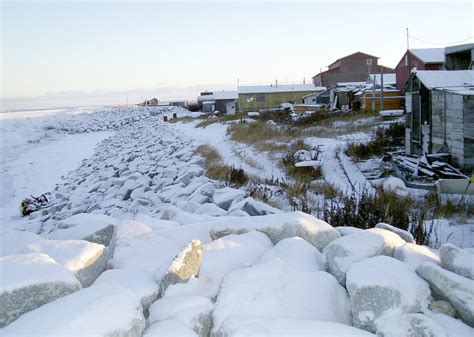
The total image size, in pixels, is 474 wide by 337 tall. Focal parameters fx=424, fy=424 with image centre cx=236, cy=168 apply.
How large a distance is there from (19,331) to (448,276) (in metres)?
2.44

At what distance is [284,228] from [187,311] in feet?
4.74

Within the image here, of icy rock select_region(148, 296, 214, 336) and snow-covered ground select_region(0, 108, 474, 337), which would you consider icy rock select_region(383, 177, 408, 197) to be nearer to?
snow-covered ground select_region(0, 108, 474, 337)

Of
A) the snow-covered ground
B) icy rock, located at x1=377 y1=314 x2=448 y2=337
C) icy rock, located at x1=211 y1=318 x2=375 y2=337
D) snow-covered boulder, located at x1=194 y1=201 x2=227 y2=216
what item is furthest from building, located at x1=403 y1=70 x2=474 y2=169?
icy rock, located at x1=211 y1=318 x2=375 y2=337

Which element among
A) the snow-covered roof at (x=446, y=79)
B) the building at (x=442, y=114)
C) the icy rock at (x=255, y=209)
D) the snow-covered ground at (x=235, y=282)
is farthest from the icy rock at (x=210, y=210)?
the snow-covered roof at (x=446, y=79)

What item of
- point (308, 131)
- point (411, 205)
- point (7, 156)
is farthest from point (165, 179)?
point (7, 156)

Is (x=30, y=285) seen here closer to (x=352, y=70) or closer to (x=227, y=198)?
(x=227, y=198)

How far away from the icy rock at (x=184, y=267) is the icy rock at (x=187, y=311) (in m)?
0.17

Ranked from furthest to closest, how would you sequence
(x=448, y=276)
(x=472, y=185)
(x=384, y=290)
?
(x=472, y=185), (x=448, y=276), (x=384, y=290)

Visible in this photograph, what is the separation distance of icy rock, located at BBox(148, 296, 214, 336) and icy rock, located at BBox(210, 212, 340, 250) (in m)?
1.19

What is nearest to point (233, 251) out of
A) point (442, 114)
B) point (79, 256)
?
point (79, 256)

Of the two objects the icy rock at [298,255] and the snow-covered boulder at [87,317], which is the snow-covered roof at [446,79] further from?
the snow-covered boulder at [87,317]

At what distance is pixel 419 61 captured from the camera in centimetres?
3055

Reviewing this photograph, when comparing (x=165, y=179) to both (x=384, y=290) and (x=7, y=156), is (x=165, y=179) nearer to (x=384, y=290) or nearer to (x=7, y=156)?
(x=384, y=290)

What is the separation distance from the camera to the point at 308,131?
57.4 feet
